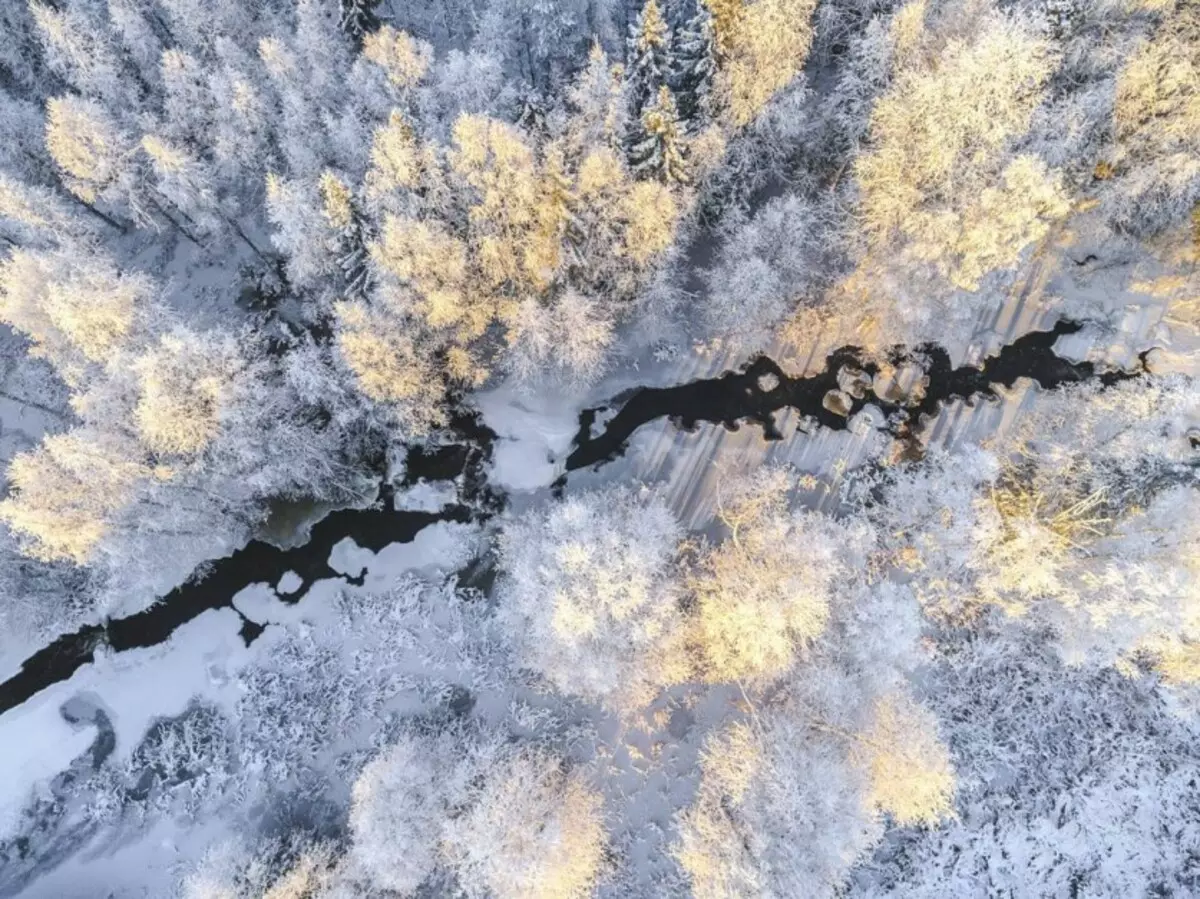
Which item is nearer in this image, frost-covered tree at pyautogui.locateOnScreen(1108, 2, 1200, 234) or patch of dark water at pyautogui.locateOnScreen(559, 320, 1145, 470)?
frost-covered tree at pyautogui.locateOnScreen(1108, 2, 1200, 234)

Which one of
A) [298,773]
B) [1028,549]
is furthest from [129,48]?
[1028,549]

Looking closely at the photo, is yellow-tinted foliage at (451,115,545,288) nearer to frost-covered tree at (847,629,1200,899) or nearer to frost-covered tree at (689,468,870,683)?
frost-covered tree at (689,468,870,683)

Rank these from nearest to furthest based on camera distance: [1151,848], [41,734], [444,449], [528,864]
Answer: [528,864] < [1151,848] < [41,734] < [444,449]

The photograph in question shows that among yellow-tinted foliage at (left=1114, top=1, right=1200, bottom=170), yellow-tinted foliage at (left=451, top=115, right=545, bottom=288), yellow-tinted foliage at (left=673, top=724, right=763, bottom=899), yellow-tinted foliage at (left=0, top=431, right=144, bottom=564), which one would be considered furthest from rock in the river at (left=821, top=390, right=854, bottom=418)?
yellow-tinted foliage at (left=0, top=431, right=144, bottom=564)

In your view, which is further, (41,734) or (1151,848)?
(41,734)

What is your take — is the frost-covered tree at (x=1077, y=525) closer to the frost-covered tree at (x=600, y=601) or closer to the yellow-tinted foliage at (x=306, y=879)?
the frost-covered tree at (x=600, y=601)

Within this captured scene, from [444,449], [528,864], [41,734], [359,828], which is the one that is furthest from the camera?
[444,449]

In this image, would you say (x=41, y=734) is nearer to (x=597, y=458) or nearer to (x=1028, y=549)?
(x=597, y=458)

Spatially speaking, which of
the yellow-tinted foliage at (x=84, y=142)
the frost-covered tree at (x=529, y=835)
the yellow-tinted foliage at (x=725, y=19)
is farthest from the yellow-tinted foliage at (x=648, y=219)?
the yellow-tinted foliage at (x=84, y=142)
